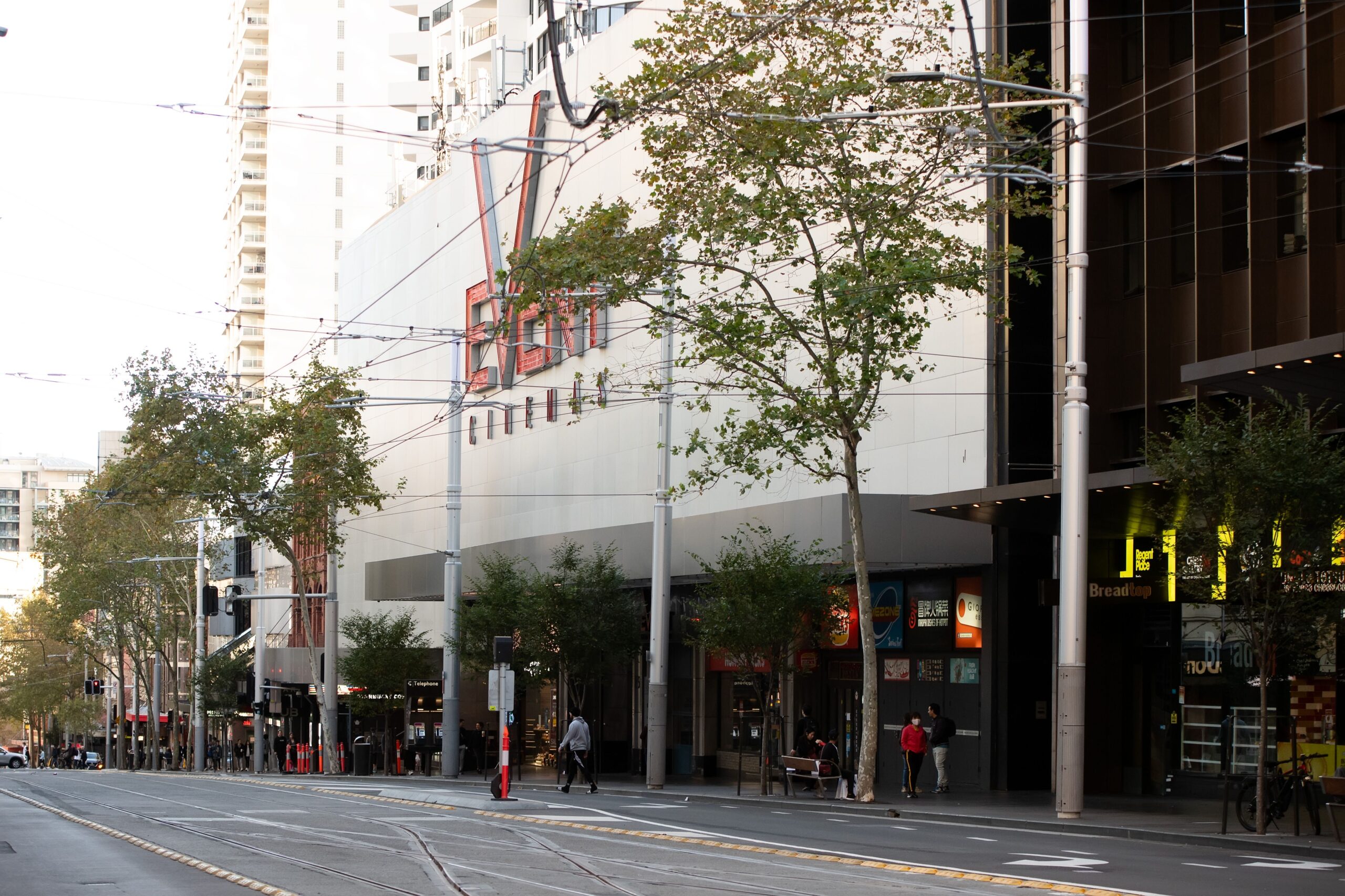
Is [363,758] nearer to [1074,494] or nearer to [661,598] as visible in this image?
[661,598]

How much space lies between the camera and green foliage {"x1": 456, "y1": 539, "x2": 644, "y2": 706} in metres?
38.2

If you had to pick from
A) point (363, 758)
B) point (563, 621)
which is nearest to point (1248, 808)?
point (563, 621)

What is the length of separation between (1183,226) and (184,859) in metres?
19.3

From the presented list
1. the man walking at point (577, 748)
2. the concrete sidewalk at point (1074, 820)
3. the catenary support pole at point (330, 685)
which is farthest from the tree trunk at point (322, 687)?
the man walking at point (577, 748)

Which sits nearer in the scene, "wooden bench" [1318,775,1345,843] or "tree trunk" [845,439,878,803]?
"wooden bench" [1318,775,1345,843]

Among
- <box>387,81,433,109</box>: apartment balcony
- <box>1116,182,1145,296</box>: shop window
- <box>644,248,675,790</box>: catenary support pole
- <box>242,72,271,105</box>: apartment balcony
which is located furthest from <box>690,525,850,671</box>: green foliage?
<box>242,72,271,105</box>: apartment balcony

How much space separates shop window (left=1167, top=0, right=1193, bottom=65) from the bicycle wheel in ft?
40.6

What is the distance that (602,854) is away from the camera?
17.2 m

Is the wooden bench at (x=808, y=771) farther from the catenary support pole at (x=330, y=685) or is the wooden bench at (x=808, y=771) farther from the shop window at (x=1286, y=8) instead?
the catenary support pole at (x=330, y=685)

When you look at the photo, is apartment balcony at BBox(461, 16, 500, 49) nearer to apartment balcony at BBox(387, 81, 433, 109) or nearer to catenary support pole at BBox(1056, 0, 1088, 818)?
apartment balcony at BBox(387, 81, 433, 109)

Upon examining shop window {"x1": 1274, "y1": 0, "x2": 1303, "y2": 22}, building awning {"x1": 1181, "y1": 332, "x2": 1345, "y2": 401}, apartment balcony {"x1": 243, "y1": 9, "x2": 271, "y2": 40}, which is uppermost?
apartment balcony {"x1": 243, "y1": 9, "x2": 271, "y2": 40}

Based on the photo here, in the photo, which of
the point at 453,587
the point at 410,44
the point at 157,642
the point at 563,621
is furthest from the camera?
the point at 410,44

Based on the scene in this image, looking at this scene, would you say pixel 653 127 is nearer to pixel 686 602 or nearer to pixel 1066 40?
pixel 1066 40

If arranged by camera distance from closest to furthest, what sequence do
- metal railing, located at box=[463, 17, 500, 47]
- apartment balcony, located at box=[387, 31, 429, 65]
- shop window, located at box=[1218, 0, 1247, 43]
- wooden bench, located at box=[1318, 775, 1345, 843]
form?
wooden bench, located at box=[1318, 775, 1345, 843] → shop window, located at box=[1218, 0, 1247, 43] → metal railing, located at box=[463, 17, 500, 47] → apartment balcony, located at box=[387, 31, 429, 65]
